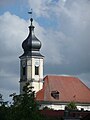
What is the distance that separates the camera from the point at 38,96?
131 metres

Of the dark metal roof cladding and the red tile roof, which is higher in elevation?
the dark metal roof cladding

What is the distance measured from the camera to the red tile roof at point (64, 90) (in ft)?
435

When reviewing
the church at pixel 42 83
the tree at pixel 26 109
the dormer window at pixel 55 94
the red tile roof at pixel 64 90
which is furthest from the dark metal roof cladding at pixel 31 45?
the tree at pixel 26 109

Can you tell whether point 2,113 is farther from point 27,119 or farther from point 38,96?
point 38,96

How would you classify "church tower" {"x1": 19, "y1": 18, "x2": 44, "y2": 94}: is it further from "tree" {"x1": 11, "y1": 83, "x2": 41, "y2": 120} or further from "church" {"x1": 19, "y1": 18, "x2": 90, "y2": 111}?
"tree" {"x1": 11, "y1": 83, "x2": 41, "y2": 120}

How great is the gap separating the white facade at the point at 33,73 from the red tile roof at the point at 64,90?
160cm

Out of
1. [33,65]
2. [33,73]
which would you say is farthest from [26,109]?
[33,65]

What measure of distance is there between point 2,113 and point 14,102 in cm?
209

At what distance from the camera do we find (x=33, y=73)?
132500mm

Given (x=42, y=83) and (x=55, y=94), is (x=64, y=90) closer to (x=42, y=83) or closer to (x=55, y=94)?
(x=55, y=94)

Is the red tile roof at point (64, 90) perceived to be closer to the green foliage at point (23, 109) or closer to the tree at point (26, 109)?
the green foliage at point (23, 109)

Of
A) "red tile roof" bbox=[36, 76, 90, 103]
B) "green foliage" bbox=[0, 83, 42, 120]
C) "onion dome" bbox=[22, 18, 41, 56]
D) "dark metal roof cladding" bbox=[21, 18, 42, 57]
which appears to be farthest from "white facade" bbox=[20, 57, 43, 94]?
"green foliage" bbox=[0, 83, 42, 120]

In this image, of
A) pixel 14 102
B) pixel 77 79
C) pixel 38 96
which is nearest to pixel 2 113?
pixel 14 102

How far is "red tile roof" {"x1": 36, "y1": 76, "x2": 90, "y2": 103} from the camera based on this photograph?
435 feet
